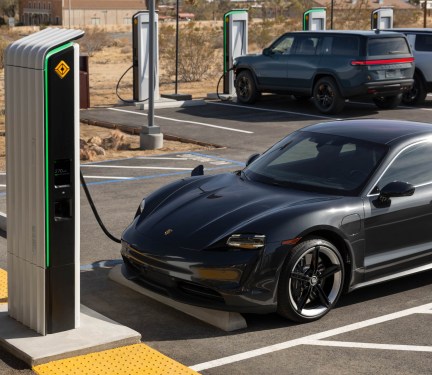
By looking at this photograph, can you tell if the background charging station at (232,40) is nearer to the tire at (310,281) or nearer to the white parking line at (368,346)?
the tire at (310,281)

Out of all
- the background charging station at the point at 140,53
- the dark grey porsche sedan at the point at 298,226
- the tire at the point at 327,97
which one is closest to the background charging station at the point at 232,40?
the background charging station at the point at 140,53

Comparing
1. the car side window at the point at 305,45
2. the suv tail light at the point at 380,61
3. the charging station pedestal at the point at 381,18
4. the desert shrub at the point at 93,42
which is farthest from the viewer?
the desert shrub at the point at 93,42

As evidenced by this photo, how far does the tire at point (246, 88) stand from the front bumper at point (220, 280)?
625 inches

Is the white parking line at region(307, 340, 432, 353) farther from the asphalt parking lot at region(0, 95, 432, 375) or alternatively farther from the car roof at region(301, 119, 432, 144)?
the car roof at region(301, 119, 432, 144)

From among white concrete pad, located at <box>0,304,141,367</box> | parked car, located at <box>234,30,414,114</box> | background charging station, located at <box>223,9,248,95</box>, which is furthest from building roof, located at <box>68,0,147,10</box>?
white concrete pad, located at <box>0,304,141,367</box>

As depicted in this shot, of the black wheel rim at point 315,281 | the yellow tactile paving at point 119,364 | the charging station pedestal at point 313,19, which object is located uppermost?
the charging station pedestal at point 313,19

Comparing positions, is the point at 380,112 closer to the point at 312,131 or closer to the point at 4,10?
the point at 312,131

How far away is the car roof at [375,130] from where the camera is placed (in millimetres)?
8820

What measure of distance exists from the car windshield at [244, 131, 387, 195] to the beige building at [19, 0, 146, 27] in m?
70.7

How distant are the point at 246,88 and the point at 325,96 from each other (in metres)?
2.57

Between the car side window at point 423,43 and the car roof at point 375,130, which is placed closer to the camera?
the car roof at point 375,130

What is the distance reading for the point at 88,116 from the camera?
21.2 meters

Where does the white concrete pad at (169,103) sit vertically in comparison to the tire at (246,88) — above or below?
below

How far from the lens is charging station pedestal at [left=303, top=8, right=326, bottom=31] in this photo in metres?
26.3
